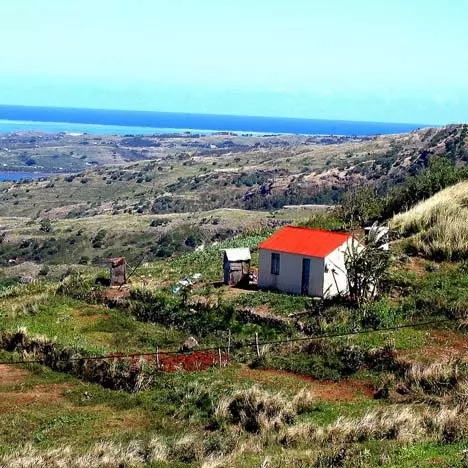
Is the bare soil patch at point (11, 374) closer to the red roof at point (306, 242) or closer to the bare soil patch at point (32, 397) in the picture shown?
the bare soil patch at point (32, 397)

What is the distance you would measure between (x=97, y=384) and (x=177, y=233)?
60321mm

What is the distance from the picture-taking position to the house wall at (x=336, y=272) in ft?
101

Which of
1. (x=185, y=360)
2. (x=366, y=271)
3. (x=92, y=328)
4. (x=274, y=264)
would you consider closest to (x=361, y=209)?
(x=274, y=264)

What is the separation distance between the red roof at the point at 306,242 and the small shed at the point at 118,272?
7.52m

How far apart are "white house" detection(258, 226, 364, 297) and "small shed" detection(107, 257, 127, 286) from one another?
7.13 meters

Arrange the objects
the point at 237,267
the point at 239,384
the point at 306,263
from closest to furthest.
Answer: the point at 239,384 → the point at 306,263 → the point at 237,267

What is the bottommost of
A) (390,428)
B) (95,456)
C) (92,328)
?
(92,328)

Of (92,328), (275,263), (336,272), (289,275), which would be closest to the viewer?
(92,328)

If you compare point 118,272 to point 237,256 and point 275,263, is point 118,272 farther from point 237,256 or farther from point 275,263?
point 275,263

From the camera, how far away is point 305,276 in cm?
3141

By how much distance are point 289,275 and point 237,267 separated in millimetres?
2985

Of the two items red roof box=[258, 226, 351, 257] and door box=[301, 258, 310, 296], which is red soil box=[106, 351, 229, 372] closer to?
door box=[301, 258, 310, 296]

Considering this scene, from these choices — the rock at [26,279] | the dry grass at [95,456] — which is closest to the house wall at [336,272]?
the dry grass at [95,456]

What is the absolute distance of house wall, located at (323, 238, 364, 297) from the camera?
101 ft
